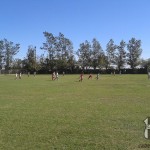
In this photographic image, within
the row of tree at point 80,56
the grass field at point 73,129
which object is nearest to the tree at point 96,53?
the row of tree at point 80,56

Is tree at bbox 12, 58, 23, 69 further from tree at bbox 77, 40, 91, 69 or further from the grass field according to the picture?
the grass field

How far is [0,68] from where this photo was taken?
465 feet

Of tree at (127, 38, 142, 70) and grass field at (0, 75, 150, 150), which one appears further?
tree at (127, 38, 142, 70)

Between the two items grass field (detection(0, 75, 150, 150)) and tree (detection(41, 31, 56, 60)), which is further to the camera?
tree (detection(41, 31, 56, 60))

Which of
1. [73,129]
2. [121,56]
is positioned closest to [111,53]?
[121,56]

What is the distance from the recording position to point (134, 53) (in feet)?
447

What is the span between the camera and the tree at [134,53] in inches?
5320

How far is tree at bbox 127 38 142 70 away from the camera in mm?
135125

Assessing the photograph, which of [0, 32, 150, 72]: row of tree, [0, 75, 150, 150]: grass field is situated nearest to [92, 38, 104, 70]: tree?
[0, 32, 150, 72]: row of tree

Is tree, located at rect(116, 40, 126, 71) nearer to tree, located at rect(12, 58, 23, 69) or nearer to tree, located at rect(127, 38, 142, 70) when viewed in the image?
tree, located at rect(127, 38, 142, 70)

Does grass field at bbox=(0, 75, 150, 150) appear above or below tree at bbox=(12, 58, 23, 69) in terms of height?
below

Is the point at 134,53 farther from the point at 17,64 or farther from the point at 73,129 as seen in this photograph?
the point at 73,129

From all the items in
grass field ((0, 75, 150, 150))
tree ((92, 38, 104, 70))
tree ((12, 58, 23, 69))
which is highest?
tree ((92, 38, 104, 70))

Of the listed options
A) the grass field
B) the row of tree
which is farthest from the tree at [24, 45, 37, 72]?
the grass field
